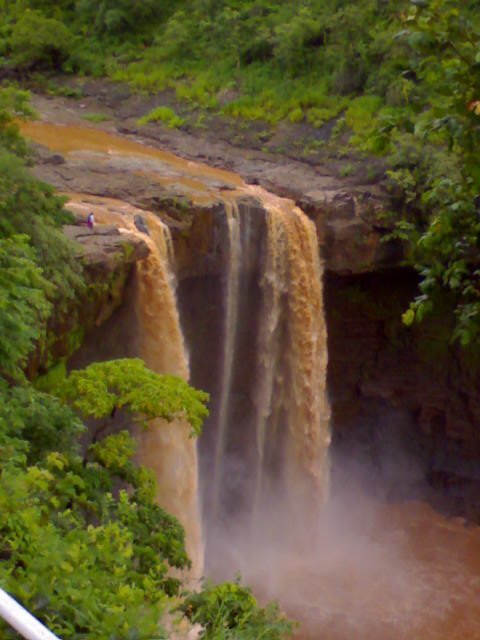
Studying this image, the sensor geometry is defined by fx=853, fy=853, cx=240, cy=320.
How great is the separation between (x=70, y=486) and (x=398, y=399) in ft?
38.2

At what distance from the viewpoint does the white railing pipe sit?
2727 mm

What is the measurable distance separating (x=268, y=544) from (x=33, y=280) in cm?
926

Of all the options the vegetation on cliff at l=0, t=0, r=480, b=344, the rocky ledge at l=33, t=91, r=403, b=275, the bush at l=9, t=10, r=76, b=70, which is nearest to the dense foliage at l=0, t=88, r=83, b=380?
the rocky ledge at l=33, t=91, r=403, b=275

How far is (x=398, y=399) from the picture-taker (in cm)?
1712

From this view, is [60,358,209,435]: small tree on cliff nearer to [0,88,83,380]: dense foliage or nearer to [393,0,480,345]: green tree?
[0,88,83,380]: dense foliage

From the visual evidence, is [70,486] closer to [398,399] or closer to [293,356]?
[293,356]

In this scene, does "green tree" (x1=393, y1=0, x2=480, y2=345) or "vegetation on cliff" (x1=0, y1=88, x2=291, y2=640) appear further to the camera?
"vegetation on cliff" (x1=0, y1=88, x2=291, y2=640)

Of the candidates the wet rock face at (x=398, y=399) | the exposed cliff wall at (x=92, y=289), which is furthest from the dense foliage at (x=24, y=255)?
the wet rock face at (x=398, y=399)

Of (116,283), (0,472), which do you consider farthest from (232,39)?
(0,472)

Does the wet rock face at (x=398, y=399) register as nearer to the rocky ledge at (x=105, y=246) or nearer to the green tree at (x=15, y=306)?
the rocky ledge at (x=105, y=246)

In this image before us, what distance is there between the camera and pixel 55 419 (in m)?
6.91

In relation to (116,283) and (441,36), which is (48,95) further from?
(441,36)

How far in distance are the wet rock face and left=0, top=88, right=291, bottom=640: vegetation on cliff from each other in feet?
25.3

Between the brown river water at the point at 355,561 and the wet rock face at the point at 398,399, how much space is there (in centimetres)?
63
